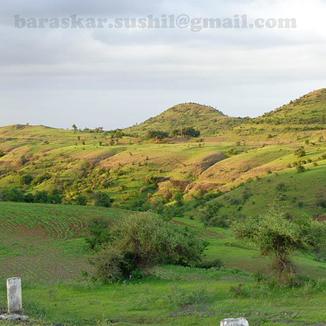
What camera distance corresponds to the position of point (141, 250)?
26.5 meters

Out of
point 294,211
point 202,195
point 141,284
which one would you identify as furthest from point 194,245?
point 202,195

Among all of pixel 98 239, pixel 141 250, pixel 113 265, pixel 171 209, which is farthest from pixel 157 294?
pixel 171 209

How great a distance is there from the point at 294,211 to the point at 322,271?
90.4 feet

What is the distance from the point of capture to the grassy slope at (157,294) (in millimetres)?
17234

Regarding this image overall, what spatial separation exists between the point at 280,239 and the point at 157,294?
4.70 m

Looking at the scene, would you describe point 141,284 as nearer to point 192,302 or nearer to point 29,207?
point 192,302

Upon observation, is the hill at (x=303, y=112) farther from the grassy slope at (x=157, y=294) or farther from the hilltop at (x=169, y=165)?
the grassy slope at (x=157, y=294)

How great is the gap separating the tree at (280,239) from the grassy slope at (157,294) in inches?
45.2

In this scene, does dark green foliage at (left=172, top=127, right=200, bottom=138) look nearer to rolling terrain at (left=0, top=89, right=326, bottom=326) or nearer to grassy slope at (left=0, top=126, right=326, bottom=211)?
rolling terrain at (left=0, top=89, right=326, bottom=326)

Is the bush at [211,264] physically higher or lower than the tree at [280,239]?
lower

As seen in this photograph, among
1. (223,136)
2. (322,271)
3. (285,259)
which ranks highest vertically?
(223,136)

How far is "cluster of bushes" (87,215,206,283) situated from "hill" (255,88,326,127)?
103394mm

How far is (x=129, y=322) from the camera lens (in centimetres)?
1723

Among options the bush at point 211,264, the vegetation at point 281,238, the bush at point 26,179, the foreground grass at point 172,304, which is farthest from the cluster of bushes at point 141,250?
the bush at point 26,179
